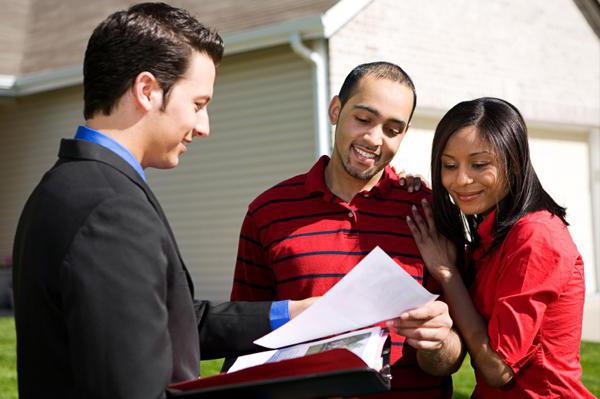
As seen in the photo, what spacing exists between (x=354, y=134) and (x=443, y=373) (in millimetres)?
891

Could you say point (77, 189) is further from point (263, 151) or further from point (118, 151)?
point (263, 151)

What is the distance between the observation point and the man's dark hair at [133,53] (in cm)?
183

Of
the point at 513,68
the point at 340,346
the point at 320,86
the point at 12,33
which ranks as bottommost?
the point at 340,346

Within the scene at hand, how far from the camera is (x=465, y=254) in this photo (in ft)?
9.48

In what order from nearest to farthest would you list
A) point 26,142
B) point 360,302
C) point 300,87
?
point 360,302 → point 300,87 → point 26,142

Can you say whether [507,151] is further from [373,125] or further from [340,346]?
[340,346]

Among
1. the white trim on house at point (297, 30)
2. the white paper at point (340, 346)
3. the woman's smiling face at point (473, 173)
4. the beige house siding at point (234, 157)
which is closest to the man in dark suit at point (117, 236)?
the white paper at point (340, 346)

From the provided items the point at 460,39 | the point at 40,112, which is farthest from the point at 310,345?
the point at 40,112

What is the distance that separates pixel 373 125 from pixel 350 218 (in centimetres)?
34

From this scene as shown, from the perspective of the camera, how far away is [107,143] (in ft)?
6.03

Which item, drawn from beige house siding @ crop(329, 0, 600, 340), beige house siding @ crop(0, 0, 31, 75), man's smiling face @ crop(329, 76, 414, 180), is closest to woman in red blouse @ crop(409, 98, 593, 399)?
man's smiling face @ crop(329, 76, 414, 180)

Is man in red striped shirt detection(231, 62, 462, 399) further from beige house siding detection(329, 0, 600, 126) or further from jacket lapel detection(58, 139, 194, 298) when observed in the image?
beige house siding detection(329, 0, 600, 126)

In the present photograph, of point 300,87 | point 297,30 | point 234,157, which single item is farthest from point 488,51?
point 234,157

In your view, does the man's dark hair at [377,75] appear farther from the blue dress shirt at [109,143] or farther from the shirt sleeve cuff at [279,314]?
the blue dress shirt at [109,143]
